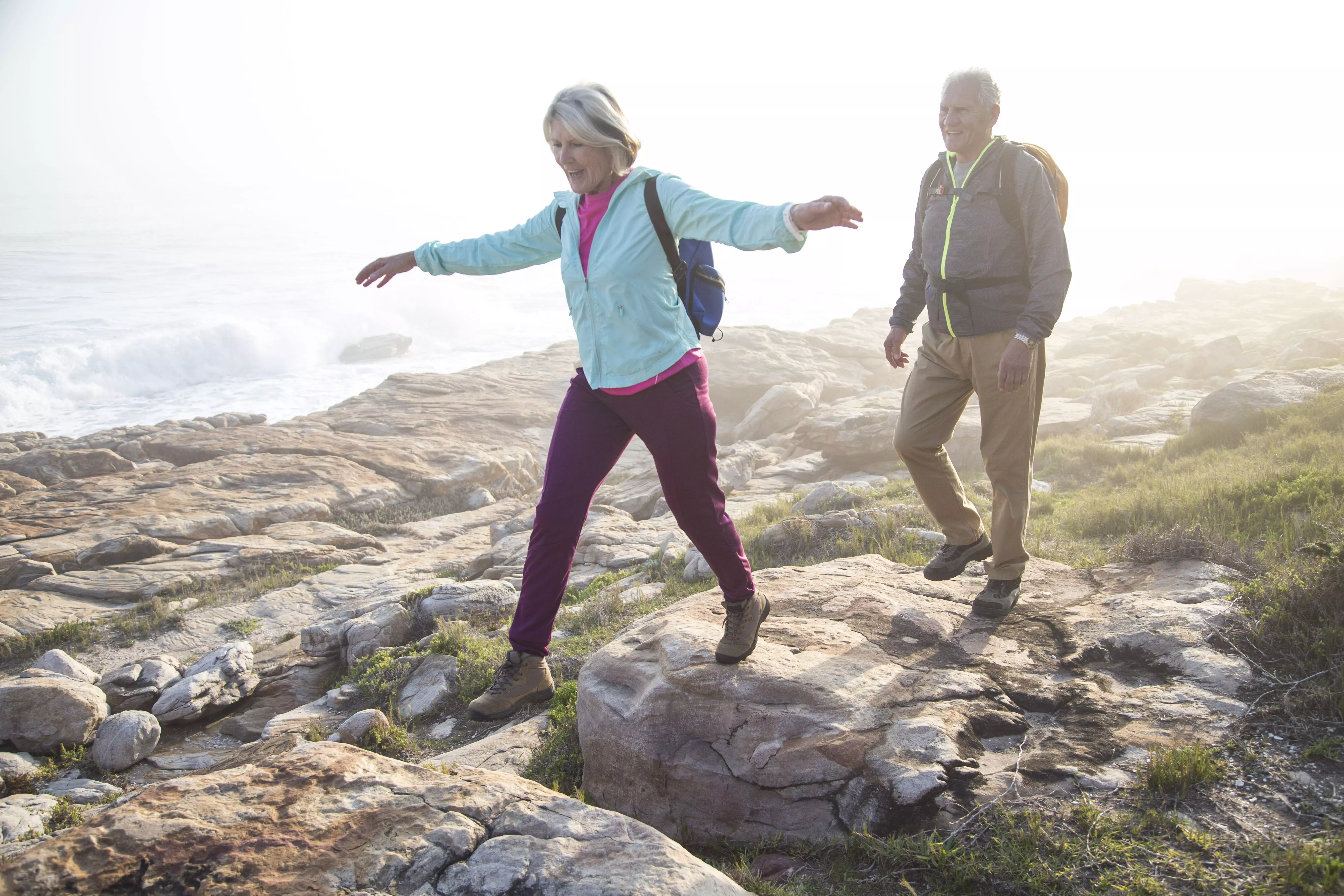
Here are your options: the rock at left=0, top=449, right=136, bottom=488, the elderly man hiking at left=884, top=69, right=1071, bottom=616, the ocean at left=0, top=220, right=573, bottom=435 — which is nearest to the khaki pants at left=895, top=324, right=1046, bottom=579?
the elderly man hiking at left=884, top=69, right=1071, bottom=616

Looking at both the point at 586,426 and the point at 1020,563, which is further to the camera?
the point at 1020,563

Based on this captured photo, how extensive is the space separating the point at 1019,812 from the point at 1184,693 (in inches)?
40.6

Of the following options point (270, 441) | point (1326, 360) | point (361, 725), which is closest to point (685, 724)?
point (361, 725)

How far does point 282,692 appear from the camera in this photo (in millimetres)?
5918

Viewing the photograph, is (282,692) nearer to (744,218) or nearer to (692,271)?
(692,271)

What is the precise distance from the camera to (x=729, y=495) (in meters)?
11.9

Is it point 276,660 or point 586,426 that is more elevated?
point 586,426

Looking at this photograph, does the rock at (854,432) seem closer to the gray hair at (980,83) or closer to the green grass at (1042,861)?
the gray hair at (980,83)

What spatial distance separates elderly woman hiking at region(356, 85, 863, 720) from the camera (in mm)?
2902

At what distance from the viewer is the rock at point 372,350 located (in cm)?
4081

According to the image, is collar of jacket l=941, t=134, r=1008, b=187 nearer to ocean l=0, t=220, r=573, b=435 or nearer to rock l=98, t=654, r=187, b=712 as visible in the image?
rock l=98, t=654, r=187, b=712

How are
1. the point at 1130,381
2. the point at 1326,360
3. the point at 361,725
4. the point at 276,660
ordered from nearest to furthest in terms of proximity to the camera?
the point at 361,725 → the point at 276,660 → the point at 1326,360 → the point at 1130,381

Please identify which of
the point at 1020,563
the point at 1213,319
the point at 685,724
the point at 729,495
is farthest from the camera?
the point at 1213,319

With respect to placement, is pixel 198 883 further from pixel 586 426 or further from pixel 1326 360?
pixel 1326 360
